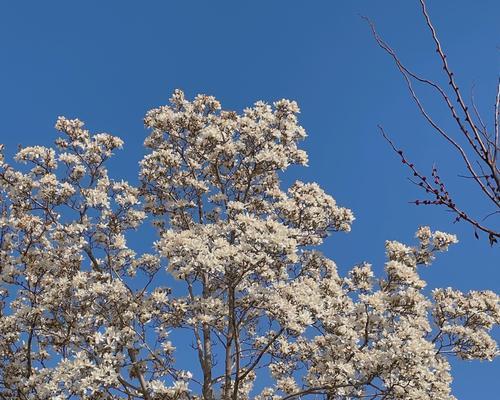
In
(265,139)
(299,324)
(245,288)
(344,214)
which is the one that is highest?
(265,139)

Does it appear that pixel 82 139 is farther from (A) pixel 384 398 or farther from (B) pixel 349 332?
(A) pixel 384 398

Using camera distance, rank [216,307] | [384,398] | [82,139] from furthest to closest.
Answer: [82,139] < [216,307] < [384,398]

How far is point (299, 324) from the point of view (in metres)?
14.0

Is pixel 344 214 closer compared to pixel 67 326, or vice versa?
pixel 67 326

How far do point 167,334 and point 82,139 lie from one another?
6845 mm

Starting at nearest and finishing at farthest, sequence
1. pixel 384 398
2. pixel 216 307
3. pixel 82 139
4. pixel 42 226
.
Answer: pixel 384 398
pixel 216 307
pixel 42 226
pixel 82 139

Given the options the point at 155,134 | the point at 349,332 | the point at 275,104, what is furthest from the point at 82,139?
the point at 349,332

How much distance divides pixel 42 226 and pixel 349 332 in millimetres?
9401

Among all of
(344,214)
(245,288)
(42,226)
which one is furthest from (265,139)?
(42,226)

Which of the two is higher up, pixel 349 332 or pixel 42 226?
pixel 42 226

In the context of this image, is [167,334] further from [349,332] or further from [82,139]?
[82,139]

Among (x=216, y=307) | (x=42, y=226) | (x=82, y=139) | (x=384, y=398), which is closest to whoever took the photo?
(x=384, y=398)

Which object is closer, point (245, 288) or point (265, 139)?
point (245, 288)

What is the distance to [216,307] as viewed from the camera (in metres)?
15.0
